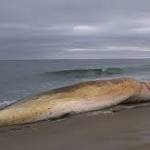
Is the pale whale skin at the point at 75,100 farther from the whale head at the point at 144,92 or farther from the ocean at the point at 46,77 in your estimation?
the ocean at the point at 46,77

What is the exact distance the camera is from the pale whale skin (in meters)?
8.12

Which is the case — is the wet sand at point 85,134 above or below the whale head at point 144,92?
below

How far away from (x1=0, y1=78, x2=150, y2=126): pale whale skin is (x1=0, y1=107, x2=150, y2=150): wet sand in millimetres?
236

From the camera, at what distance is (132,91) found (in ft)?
32.1

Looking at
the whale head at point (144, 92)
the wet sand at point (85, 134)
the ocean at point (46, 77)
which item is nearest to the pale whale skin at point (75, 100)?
the whale head at point (144, 92)

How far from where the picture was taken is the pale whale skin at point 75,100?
8117 millimetres

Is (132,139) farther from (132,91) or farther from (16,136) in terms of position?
(132,91)

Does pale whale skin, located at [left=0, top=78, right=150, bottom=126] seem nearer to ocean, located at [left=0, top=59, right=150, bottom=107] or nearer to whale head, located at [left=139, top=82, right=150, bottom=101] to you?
whale head, located at [left=139, top=82, right=150, bottom=101]

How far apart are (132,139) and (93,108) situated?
251cm

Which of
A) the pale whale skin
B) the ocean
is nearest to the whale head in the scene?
the pale whale skin

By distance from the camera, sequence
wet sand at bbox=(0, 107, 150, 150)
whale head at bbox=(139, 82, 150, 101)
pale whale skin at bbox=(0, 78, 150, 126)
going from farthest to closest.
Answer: whale head at bbox=(139, 82, 150, 101) → pale whale skin at bbox=(0, 78, 150, 126) → wet sand at bbox=(0, 107, 150, 150)

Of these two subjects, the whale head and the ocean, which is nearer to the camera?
the whale head

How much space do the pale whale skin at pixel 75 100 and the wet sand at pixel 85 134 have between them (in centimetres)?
24

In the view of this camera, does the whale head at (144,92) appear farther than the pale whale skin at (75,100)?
Yes
